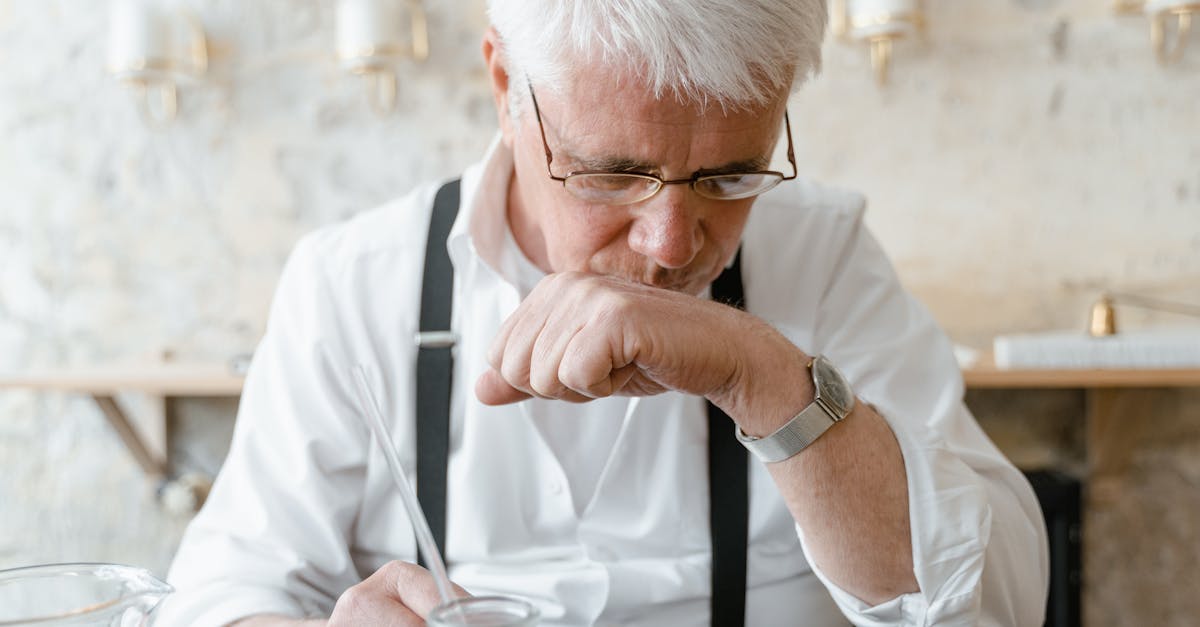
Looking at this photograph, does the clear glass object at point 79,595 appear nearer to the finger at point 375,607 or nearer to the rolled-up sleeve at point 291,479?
the finger at point 375,607

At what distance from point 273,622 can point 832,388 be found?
2.04 feet

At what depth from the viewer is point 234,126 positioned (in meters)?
2.95

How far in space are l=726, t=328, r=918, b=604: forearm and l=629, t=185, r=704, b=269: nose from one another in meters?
0.13

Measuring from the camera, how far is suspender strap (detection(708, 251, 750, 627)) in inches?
53.0

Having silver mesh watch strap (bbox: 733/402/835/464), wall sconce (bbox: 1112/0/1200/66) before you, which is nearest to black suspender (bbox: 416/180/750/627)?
silver mesh watch strap (bbox: 733/402/835/464)

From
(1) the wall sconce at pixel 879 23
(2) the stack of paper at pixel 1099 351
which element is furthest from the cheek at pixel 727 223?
(1) the wall sconce at pixel 879 23

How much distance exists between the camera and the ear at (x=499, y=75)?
127cm

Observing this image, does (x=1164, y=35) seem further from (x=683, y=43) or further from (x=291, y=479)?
(x=291, y=479)

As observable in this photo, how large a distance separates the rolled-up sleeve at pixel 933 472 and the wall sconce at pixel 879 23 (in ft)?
3.93

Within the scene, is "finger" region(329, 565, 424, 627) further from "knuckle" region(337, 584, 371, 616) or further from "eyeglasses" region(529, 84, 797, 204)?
"eyeglasses" region(529, 84, 797, 204)

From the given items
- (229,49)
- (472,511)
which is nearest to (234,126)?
(229,49)

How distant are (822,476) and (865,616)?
0.56 feet

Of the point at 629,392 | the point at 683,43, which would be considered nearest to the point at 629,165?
the point at 683,43

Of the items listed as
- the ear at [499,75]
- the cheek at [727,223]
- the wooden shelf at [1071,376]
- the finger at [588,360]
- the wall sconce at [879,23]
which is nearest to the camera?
the finger at [588,360]
